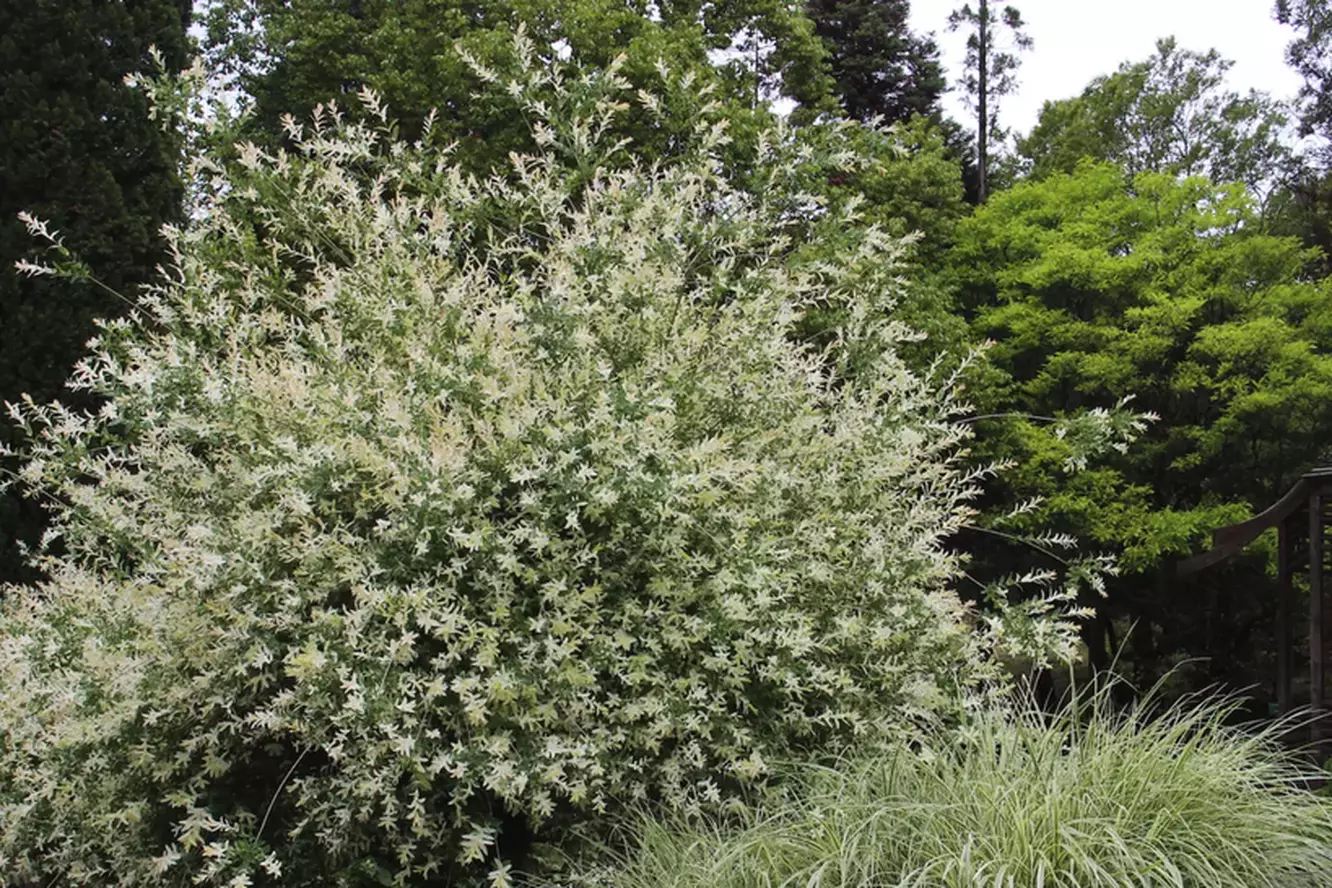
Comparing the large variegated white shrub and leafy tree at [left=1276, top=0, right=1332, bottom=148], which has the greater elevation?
leafy tree at [left=1276, top=0, right=1332, bottom=148]

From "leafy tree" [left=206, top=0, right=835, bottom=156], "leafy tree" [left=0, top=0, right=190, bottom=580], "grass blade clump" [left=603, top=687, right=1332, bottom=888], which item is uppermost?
"leafy tree" [left=206, top=0, right=835, bottom=156]

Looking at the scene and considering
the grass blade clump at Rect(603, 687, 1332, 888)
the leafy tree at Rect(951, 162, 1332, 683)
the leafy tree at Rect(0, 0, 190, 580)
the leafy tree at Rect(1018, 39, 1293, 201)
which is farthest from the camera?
the leafy tree at Rect(1018, 39, 1293, 201)

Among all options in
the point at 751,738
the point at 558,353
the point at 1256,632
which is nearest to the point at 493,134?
the point at 558,353

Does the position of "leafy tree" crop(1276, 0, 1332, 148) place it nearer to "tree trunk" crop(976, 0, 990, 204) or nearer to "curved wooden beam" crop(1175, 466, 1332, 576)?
"tree trunk" crop(976, 0, 990, 204)

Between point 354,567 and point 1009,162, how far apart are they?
2156 centimetres

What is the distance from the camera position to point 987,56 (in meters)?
21.3

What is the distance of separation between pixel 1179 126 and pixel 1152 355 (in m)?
10.6

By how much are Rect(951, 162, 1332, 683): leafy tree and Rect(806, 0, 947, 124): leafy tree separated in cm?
524

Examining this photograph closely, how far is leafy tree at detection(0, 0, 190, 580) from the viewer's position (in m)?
7.28

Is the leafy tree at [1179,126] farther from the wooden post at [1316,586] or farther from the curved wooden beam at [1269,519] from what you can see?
the wooden post at [1316,586]

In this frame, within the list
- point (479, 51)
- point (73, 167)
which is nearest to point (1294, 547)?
point (479, 51)

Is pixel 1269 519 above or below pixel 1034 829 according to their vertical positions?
above

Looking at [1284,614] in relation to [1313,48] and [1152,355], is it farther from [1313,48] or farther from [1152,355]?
[1313,48]

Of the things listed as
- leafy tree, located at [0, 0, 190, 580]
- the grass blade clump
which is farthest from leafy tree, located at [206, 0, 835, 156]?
the grass blade clump
